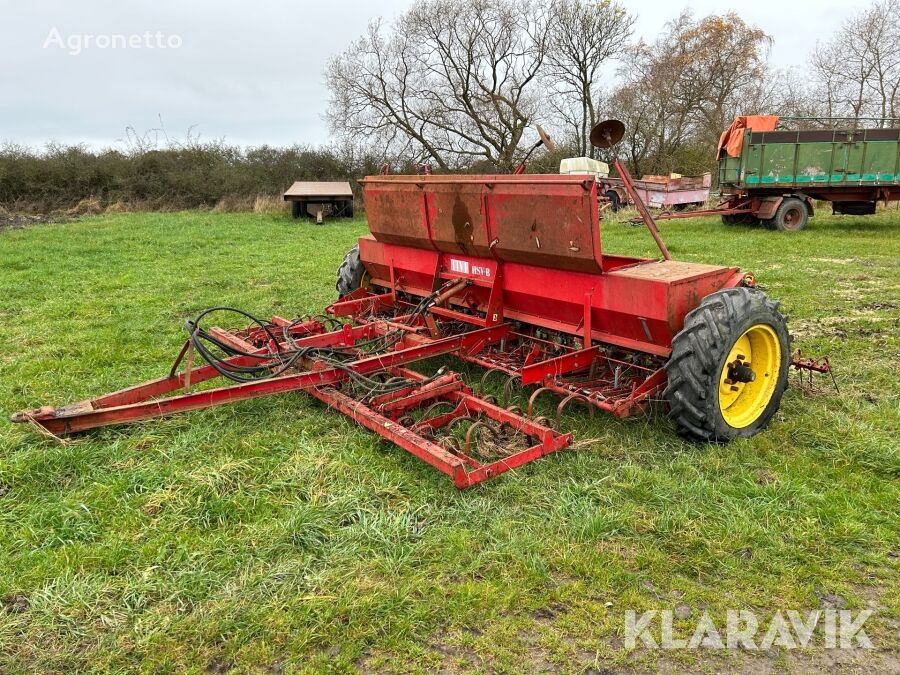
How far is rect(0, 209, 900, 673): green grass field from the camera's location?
2461mm

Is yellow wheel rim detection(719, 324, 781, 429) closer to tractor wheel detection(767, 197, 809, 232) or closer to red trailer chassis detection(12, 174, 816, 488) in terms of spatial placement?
red trailer chassis detection(12, 174, 816, 488)

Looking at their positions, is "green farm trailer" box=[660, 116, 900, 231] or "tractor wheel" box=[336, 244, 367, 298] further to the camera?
"green farm trailer" box=[660, 116, 900, 231]

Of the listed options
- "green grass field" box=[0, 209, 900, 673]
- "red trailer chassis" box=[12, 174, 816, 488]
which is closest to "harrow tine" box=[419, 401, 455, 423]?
"red trailer chassis" box=[12, 174, 816, 488]

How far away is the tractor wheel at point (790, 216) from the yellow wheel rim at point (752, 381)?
12.3 m

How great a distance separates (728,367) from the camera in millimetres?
4027

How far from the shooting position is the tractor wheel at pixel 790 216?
14977mm

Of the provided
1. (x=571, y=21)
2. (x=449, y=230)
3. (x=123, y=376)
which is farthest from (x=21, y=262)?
(x=571, y=21)

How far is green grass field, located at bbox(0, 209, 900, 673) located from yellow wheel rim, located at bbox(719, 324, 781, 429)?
0.69 feet

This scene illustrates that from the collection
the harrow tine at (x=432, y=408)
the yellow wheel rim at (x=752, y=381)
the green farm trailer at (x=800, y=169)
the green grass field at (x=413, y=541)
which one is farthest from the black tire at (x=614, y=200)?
the harrow tine at (x=432, y=408)

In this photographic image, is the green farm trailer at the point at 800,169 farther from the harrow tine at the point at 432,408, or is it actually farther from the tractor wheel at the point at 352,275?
the harrow tine at the point at 432,408

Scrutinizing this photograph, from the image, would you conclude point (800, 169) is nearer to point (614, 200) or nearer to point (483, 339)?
point (614, 200)

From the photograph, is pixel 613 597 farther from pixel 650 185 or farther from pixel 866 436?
pixel 650 185

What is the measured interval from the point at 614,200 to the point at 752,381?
16.4 meters

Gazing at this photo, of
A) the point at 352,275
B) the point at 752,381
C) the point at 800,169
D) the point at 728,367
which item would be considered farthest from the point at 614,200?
the point at 728,367
